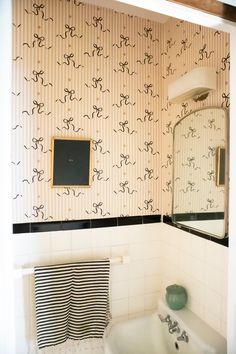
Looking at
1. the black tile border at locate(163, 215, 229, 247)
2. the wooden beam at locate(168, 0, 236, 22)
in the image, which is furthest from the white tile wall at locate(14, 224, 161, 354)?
the wooden beam at locate(168, 0, 236, 22)

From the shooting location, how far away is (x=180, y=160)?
4.95 ft

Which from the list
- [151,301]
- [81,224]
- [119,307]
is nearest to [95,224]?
[81,224]

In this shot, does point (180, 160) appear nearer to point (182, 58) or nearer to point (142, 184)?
point (142, 184)

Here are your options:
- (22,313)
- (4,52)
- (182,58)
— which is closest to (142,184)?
(182,58)

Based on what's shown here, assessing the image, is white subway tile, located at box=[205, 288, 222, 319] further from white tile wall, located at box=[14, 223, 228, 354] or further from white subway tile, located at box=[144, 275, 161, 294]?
white subway tile, located at box=[144, 275, 161, 294]

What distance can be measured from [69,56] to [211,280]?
1492 mm

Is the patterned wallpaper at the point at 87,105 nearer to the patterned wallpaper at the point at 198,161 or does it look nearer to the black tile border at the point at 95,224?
the black tile border at the point at 95,224

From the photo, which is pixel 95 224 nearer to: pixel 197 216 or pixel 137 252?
pixel 137 252

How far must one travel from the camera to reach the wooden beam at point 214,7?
2.24 ft

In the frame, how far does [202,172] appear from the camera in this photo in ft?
4.36

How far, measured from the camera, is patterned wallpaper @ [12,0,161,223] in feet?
4.53

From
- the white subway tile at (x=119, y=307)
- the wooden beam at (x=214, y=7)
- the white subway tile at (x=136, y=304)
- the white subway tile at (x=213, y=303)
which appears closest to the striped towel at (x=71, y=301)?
the white subway tile at (x=119, y=307)

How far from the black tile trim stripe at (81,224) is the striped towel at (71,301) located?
0.70 ft

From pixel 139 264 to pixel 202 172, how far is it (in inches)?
30.3
